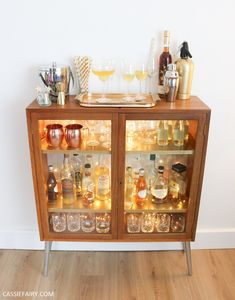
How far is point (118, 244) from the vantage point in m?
2.13

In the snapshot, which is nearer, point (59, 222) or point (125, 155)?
point (125, 155)

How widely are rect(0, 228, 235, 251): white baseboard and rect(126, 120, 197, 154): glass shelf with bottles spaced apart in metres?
0.80

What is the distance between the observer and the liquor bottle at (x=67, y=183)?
5.78 feet

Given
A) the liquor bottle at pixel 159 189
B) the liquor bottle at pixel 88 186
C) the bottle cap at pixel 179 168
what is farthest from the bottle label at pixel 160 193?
the liquor bottle at pixel 88 186

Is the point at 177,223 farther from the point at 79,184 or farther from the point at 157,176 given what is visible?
the point at 79,184

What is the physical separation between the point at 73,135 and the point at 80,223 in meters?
0.59

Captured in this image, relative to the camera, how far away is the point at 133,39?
167 cm

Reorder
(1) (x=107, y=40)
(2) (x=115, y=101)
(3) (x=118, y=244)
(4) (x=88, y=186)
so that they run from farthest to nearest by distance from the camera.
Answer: (3) (x=118, y=244), (4) (x=88, y=186), (1) (x=107, y=40), (2) (x=115, y=101)

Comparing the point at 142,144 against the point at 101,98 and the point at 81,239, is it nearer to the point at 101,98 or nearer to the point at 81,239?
the point at 101,98

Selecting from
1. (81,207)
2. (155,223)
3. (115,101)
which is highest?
(115,101)

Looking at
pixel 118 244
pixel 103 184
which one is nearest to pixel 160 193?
pixel 103 184

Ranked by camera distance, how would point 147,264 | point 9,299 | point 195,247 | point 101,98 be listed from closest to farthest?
point 101,98, point 9,299, point 147,264, point 195,247

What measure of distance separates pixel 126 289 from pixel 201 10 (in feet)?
5.44

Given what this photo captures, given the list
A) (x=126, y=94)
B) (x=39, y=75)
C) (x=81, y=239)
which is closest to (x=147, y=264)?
(x=81, y=239)
